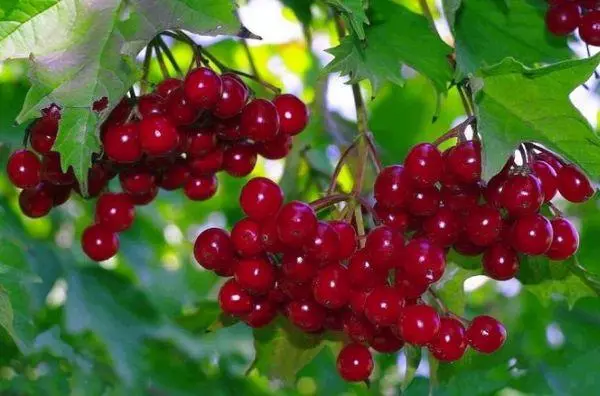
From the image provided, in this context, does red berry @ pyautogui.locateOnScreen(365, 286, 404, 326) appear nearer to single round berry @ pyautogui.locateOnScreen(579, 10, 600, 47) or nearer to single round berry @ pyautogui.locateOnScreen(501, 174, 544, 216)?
single round berry @ pyautogui.locateOnScreen(501, 174, 544, 216)

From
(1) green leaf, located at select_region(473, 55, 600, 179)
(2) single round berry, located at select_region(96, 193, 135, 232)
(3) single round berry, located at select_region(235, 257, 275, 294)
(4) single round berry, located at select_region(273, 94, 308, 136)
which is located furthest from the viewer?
(2) single round berry, located at select_region(96, 193, 135, 232)

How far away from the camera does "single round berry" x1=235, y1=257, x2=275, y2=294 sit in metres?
1.15

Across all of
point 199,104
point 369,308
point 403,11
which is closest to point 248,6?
point 403,11

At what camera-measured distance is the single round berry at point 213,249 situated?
1.17 meters

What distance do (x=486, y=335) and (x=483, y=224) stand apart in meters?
0.14

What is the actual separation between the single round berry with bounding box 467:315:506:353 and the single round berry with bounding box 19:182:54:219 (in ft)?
1.82

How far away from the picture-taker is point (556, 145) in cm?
107

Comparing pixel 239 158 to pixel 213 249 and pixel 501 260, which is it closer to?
pixel 213 249

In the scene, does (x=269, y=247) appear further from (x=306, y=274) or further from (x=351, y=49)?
(x=351, y=49)

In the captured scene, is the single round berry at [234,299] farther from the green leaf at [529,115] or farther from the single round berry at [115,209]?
the green leaf at [529,115]

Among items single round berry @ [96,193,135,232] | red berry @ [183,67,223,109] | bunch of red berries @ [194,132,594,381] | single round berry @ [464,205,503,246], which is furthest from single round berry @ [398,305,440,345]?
single round berry @ [96,193,135,232]

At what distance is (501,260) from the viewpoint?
1.21 meters

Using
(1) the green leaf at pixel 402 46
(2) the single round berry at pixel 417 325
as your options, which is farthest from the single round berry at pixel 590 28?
(2) the single round berry at pixel 417 325

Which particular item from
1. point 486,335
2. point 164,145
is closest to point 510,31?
point 486,335
